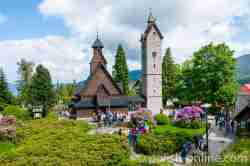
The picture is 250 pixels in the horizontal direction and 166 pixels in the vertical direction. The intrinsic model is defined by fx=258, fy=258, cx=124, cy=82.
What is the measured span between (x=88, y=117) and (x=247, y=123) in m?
25.1

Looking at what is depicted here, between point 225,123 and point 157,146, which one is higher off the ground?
point 225,123

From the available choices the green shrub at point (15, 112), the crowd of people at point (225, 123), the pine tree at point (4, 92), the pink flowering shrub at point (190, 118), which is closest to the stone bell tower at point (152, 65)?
the pink flowering shrub at point (190, 118)

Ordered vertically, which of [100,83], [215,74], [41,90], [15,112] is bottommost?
[15,112]

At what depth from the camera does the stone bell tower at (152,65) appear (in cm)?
4597

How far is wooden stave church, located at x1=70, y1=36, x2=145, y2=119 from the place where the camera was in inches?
1658


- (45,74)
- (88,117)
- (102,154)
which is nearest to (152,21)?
(88,117)

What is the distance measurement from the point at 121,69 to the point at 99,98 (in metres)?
20.4

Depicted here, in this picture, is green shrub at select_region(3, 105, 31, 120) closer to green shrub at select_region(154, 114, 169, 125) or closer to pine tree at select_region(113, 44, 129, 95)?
green shrub at select_region(154, 114, 169, 125)

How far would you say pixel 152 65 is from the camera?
151 ft

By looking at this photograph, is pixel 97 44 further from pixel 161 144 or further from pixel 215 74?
pixel 161 144

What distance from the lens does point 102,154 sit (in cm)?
1446

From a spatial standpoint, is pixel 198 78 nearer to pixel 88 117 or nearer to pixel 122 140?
pixel 88 117

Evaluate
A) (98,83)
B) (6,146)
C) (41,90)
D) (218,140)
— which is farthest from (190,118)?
(41,90)

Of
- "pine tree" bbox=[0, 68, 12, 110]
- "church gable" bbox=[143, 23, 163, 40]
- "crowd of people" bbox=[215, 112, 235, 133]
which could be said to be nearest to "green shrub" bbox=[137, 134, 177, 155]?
"crowd of people" bbox=[215, 112, 235, 133]
